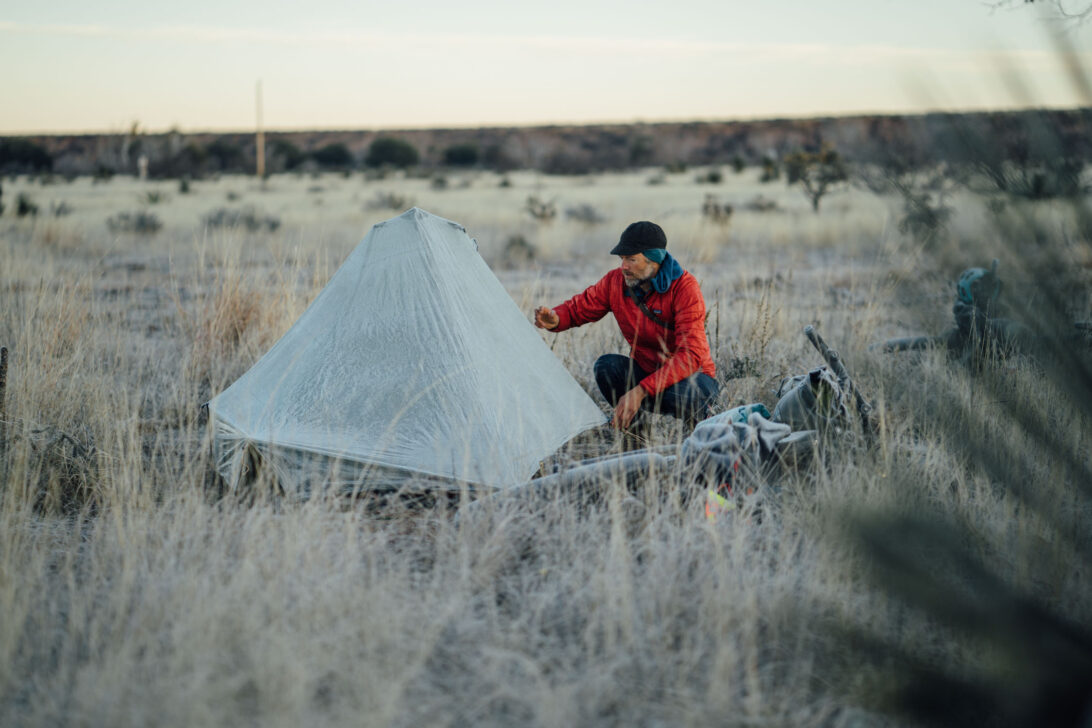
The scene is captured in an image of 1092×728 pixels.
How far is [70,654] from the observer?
2.03 meters

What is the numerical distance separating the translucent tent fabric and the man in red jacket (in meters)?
0.35

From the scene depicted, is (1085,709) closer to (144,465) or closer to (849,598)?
(849,598)

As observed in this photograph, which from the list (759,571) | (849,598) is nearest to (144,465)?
(759,571)

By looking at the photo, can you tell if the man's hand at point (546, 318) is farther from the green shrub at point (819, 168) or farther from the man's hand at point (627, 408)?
the green shrub at point (819, 168)

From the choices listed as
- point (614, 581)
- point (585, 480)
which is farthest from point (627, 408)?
point (614, 581)

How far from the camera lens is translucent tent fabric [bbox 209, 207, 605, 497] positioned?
120 inches

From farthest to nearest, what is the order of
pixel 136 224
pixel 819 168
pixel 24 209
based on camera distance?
pixel 819 168 < pixel 24 209 < pixel 136 224

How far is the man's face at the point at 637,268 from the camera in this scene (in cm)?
356

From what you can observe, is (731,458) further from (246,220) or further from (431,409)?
(246,220)

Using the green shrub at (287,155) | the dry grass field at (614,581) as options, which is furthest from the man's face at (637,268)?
the green shrub at (287,155)

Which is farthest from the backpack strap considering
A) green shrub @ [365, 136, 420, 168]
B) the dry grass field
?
green shrub @ [365, 136, 420, 168]

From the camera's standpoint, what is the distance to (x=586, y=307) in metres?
3.99

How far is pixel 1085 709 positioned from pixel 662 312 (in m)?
2.64

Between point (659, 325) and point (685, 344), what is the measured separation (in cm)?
26
